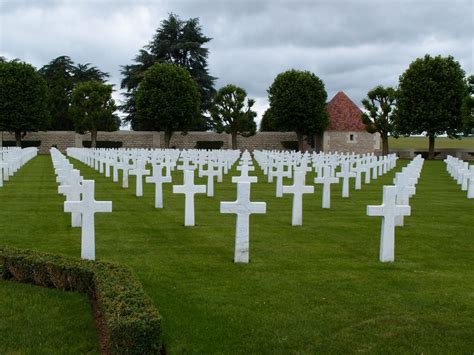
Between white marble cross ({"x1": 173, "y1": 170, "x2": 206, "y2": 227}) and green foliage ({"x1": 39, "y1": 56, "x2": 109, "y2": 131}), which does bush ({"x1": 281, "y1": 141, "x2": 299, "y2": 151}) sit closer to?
green foliage ({"x1": 39, "y1": 56, "x2": 109, "y2": 131})

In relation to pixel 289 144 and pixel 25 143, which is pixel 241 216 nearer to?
pixel 289 144

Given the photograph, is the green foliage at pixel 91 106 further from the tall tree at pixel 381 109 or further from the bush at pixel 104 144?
the tall tree at pixel 381 109

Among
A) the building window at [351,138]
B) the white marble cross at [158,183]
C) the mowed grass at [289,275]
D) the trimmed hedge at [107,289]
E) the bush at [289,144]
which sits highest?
the building window at [351,138]

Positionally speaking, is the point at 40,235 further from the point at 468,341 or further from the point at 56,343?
the point at 468,341

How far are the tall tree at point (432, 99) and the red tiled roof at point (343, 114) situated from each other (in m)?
9.21

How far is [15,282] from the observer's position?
20.8 ft

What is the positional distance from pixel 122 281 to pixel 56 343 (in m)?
0.84

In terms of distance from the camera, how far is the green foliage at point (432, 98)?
45844 millimetres

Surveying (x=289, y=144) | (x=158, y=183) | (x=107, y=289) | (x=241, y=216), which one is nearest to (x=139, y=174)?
(x=158, y=183)

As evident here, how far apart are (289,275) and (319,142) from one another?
171 feet

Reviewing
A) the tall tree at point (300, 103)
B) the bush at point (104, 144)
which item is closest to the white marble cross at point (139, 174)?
the tall tree at point (300, 103)

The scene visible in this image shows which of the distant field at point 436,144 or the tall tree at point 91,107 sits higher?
the tall tree at point 91,107

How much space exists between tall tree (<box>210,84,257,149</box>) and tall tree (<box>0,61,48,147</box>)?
1592 cm

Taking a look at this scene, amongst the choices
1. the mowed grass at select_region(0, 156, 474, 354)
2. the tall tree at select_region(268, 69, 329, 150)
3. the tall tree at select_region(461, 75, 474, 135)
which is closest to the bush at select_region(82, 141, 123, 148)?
the tall tree at select_region(268, 69, 329, 150)
